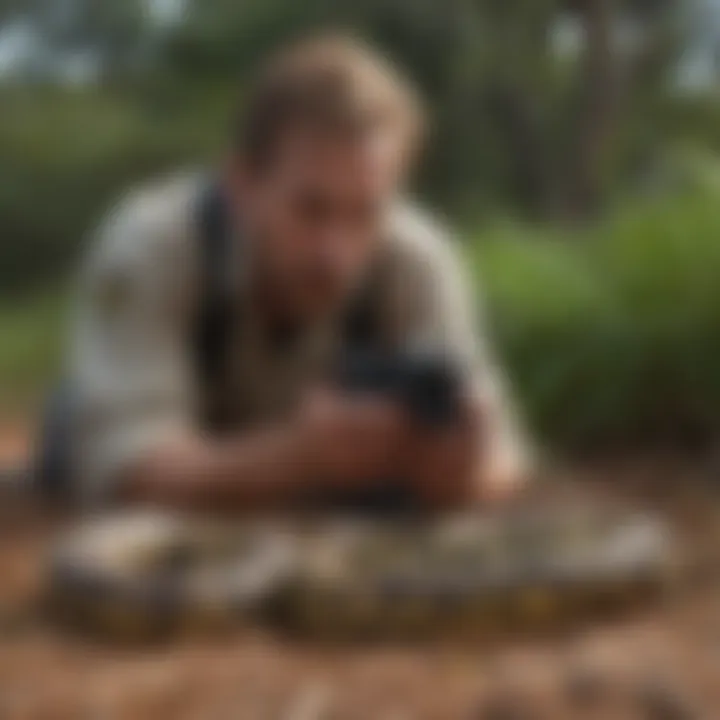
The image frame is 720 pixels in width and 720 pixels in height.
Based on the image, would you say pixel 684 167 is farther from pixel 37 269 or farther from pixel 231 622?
pixel 231 622

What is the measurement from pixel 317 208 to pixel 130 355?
0.14m

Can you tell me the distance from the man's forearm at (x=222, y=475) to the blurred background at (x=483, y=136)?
204 mm

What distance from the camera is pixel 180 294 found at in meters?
0.73

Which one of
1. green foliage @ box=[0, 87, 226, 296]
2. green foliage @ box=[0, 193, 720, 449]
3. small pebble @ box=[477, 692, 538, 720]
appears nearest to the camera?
small pebble @ box=[477, 692, 538, 720]

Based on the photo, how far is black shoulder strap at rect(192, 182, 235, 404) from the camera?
28.0 inches

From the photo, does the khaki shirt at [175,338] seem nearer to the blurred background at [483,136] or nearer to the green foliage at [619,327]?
the blurred background at [483,136]

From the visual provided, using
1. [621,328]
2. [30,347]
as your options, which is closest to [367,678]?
[30,347]

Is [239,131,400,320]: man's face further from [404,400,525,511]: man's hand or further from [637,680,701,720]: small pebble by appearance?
[637,680,701,720]: small pebble

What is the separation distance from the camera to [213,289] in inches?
28.4

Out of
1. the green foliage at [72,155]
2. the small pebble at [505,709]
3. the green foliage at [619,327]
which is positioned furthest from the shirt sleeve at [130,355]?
the green foliage at [619,327]

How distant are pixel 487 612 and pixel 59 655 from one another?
0.19 metres

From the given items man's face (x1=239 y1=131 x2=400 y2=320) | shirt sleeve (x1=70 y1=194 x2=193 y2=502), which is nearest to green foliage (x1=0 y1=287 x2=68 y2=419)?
shirt sleeve (x1=70 y1=194 x2=193 y2=502)

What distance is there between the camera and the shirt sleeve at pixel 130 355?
0.71 meters

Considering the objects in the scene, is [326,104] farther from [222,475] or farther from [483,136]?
[483,136]
